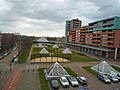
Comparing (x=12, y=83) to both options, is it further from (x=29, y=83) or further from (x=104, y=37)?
(x=104, y=37)

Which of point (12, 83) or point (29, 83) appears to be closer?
point (12, 83)

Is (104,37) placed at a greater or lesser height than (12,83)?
greater

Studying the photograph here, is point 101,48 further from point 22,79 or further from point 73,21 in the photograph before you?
point 73,21

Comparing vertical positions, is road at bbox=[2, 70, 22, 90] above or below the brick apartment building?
below

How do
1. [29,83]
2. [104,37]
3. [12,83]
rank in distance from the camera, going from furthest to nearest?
[104,37] < [29,83] < [12,83]

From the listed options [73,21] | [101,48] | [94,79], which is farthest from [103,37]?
[73,21]

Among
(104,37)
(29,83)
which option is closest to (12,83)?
(29,83)

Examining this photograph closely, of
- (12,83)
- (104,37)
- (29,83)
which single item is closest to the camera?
(12,83)

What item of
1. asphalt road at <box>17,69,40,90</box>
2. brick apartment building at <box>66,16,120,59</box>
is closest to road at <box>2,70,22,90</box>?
asphalt road at <box>17,69,40,90</box>

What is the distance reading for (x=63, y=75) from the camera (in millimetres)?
40312

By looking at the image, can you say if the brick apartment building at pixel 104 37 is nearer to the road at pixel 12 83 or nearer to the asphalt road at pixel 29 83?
the asphalt road at pixel 29 83

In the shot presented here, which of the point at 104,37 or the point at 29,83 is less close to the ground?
the point at 104,37

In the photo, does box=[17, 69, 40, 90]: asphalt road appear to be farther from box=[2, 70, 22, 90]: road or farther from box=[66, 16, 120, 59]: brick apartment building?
box=[66, 16, 120, 59]: brick apartment building

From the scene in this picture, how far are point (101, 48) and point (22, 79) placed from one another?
61.8 metres
